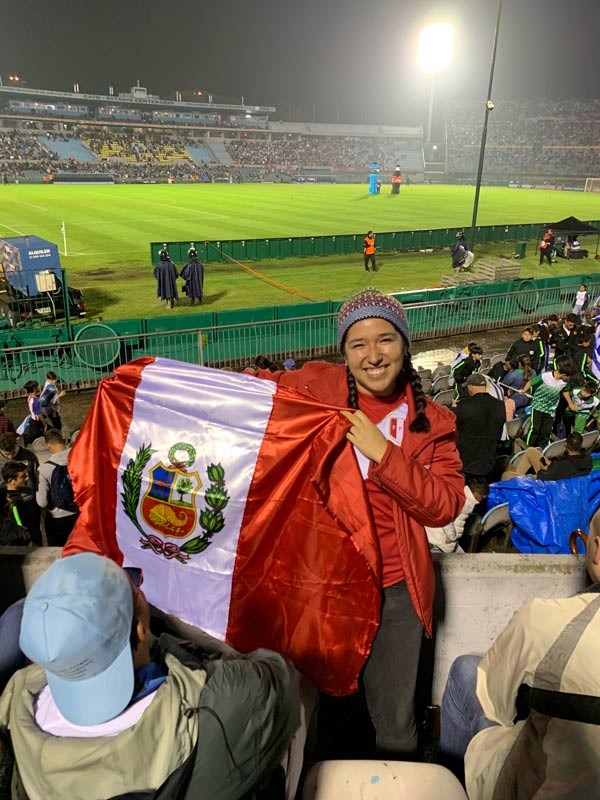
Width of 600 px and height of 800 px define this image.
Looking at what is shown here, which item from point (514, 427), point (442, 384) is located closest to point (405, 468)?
point (514, 427)

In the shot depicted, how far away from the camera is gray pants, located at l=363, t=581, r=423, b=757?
2.46 meters

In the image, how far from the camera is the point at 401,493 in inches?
86.0

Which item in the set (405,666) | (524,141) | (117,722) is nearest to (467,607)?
(405,666)

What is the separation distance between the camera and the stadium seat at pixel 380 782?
2.08 m

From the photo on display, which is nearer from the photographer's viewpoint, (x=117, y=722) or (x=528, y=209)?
(x=117, y=722)

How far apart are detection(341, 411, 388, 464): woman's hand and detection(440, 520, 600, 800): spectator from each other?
0.74 metres

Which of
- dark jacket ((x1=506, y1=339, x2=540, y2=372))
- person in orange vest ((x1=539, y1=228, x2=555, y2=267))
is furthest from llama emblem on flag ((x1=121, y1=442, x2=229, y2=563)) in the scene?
person in orange vest ((x1=539, y1=228, x2=555, y2=267))

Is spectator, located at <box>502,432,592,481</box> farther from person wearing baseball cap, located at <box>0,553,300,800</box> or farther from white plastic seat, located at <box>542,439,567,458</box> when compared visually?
person wearing baseball cap, located at <box>0,553,300,800</box>

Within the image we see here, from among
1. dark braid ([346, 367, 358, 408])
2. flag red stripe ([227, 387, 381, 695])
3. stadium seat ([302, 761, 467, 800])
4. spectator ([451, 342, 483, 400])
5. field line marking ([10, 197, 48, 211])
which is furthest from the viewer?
field line marking ([10, 197, 48, 211])

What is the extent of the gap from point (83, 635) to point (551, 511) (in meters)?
4.49

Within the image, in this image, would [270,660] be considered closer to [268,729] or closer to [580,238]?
[268,729]

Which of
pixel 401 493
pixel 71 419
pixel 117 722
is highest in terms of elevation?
pixel 401 493

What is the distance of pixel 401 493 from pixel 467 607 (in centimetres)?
120

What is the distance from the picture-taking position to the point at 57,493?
202 inches
